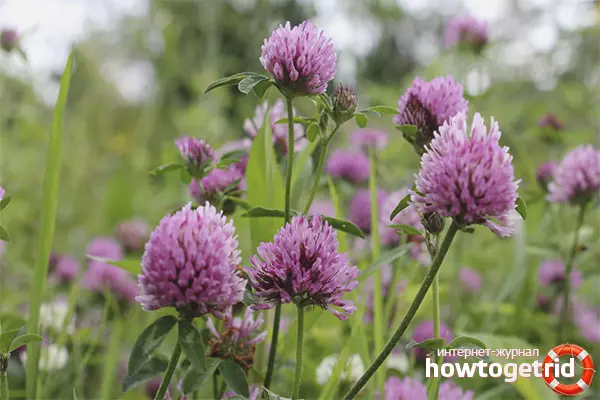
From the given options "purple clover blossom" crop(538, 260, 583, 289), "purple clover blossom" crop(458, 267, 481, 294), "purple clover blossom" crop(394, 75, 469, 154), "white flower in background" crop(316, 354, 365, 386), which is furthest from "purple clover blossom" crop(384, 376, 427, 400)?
"purple clover blossom" crop(458, 267, 481, 294)

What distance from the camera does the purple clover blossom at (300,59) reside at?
0.46 metres

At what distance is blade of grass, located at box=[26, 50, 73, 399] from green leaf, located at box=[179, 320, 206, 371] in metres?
0.27

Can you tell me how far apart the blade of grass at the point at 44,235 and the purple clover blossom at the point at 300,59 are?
0.24 metres

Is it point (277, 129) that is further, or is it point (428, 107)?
point (277, 129)

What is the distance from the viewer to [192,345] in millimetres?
396

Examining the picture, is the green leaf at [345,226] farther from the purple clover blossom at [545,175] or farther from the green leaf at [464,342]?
the purple clover blossom at [545,175]

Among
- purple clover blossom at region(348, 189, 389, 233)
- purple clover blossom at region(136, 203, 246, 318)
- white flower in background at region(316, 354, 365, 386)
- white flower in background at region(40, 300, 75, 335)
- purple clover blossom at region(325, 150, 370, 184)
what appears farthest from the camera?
purple clover blossom at region(325, 150, 370, 184)

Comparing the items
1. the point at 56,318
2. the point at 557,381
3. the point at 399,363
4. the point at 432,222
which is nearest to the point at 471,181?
the point at 432,222

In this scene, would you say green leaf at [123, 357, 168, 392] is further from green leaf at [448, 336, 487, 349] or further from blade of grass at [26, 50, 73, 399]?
green leaf at [448, 336, 487, 349]

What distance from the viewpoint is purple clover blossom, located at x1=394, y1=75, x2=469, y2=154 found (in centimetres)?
54

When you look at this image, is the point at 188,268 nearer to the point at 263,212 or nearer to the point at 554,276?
→ the point at 263,212

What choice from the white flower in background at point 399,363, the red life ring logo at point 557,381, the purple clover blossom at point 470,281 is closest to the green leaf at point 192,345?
the red life ring logo at point 557,381

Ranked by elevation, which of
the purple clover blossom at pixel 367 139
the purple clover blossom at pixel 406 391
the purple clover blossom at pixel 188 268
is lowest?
the purple clover blossom at pixel 406 391

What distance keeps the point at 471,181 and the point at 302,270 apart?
0.13 m
